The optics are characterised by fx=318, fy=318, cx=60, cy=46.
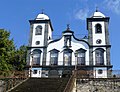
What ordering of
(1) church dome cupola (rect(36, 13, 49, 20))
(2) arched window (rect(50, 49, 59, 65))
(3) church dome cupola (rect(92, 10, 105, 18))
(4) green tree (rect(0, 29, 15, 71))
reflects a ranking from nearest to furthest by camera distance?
(4) green tree (rect(0, 29, 15, 71)) → (2) arched window (rect(50, 49, 59, 65)) → (3) church dome cupola (rect(92, 10, 105, 18)) → (1) church dome cupola (rect(36, 13, 49, 20))

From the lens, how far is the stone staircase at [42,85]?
91.0ft

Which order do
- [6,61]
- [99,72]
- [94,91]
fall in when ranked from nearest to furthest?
[94,91] → [99,72] → [6,61]

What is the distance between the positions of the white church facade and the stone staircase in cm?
817

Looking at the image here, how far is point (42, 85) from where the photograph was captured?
1181 inches

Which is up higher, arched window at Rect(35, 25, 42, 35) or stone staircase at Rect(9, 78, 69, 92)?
arched window at Rect(35, 25, 42, 35)

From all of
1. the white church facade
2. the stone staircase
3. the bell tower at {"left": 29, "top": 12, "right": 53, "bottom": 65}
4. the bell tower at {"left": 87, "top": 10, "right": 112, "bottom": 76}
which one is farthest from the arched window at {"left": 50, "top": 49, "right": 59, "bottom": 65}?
the stone staircase

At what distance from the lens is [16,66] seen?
164 feet

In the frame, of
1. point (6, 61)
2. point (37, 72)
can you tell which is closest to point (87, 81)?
point (37, 72)

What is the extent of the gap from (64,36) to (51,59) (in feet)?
13.1

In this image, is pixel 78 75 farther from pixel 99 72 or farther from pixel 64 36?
pixel 64 36

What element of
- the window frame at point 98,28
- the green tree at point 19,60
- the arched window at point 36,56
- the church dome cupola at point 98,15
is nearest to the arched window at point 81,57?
the window frame at point 98,28

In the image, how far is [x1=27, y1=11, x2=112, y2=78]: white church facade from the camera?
138 ft

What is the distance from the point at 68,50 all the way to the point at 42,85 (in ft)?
47.3

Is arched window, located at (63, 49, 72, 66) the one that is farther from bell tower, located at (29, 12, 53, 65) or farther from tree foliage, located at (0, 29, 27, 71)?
tree foliage, located at (0, 29, 27, 71)
